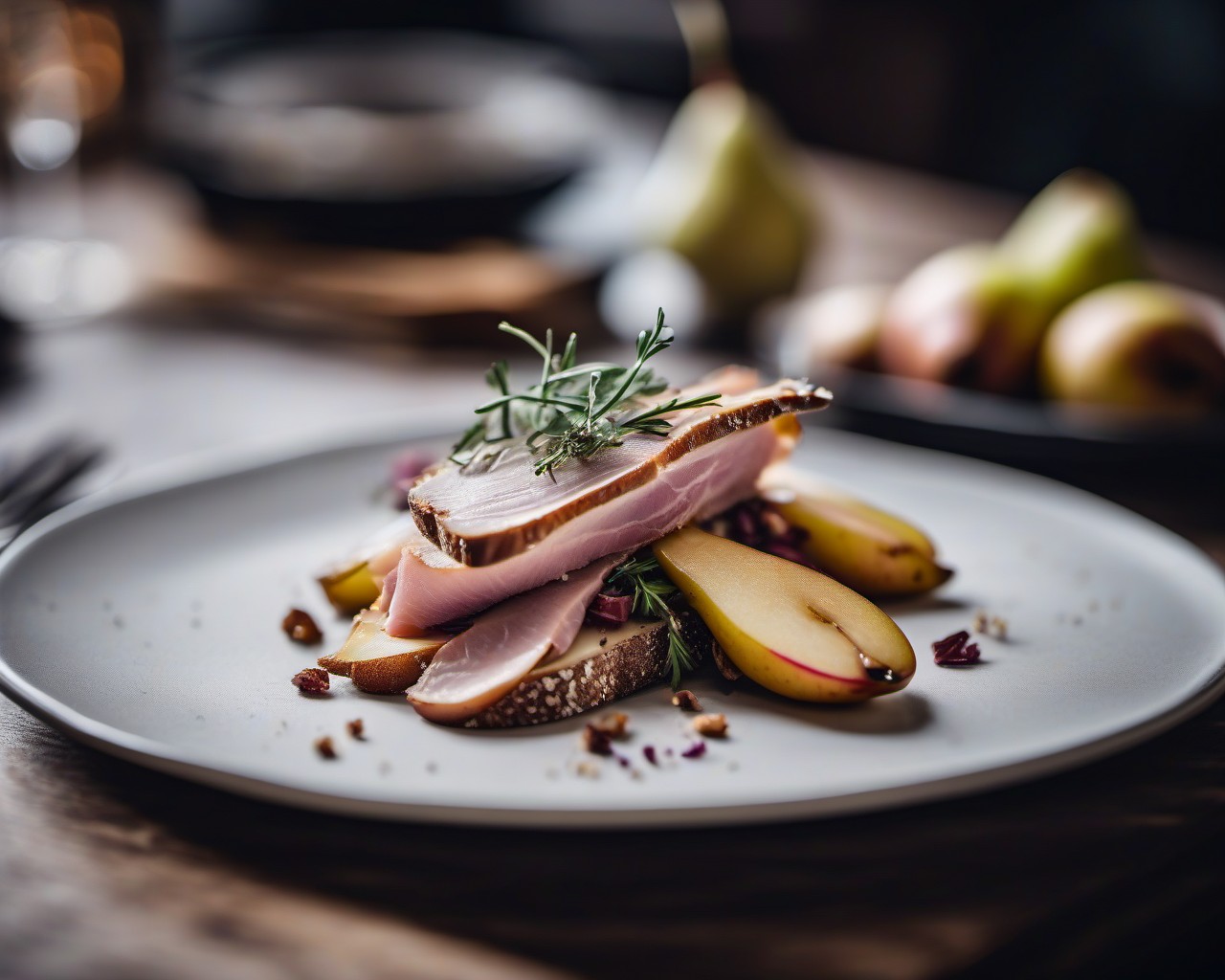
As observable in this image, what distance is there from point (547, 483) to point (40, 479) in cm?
95

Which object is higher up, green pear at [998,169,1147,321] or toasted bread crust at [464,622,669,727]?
green pear at [998,169,1147,321]

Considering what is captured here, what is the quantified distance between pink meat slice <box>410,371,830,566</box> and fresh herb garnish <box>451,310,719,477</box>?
2 centimetres

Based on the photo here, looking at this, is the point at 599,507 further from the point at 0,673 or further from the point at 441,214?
the point at 441,214

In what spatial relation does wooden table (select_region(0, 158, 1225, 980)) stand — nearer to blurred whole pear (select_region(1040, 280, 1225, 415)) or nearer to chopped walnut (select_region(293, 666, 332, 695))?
chopped walnut (select_region(293, 666, 332, 695))

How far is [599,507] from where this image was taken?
4.35ft

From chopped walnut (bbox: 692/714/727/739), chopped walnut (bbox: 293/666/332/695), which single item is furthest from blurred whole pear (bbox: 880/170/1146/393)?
chopped walnut (bbox: 293/666/332/695)

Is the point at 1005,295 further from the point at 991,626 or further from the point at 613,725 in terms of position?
the point at 613,725

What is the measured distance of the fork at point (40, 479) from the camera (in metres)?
1.72

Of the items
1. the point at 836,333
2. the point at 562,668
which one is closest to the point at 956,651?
the point at 562,668

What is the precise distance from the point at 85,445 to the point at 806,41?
4.14 metres

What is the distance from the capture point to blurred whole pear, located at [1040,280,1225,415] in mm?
2113

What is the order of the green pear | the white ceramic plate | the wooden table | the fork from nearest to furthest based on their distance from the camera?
the wooden table, the white ceramic plate, the fork, the green pear

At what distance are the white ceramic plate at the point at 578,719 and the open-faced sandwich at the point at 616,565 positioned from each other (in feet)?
0.14

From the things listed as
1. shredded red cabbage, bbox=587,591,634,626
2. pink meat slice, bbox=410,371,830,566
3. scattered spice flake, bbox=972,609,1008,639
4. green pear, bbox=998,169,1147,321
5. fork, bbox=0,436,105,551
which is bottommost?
scattered spice flake, bbox=972,609,1008,639
